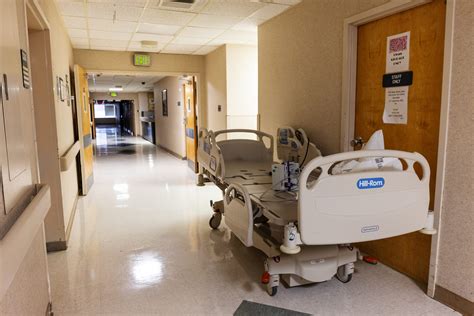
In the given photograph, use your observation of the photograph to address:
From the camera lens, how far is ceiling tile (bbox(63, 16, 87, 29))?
14.3ft

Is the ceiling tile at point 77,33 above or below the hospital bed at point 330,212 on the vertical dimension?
above

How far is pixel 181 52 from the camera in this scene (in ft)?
22.2

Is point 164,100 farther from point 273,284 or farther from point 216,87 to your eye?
point 273,284

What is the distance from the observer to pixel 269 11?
4.14 meters

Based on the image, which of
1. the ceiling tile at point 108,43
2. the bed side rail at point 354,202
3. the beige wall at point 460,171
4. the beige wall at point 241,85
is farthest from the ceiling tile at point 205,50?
the bed side rail at point 354,202

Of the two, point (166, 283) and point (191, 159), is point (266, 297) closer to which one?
point (166, 283)

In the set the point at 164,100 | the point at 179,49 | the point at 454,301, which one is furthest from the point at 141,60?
the point at 454,301

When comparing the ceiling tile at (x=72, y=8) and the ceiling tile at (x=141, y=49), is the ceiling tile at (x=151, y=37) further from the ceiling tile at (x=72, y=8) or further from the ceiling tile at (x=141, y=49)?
the ceiling tile at (x=72, y=8)

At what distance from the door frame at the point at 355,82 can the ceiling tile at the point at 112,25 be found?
2.88 meters

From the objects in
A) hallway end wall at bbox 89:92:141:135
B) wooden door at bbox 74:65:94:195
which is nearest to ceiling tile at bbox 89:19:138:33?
wooden door at bbox 74:65:94:195

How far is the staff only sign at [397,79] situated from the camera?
8.73ft

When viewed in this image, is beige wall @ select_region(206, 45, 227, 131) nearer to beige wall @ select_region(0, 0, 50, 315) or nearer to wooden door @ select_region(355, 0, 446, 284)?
wooden door @ select_region(355, 0, 446, 284)

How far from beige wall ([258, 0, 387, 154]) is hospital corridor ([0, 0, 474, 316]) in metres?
0.02

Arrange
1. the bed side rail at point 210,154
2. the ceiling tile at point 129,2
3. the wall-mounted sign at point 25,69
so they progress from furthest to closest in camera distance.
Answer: the ceiling tile at point 129,2 → the bed side rail at point 210,154 → the wall-mounted sign at point 25,69
